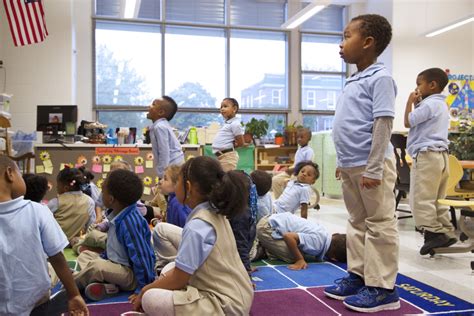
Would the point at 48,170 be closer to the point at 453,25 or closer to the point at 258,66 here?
the point at 258,66

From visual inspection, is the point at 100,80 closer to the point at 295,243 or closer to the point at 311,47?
the point at 311,47

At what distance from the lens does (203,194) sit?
68.9 inches

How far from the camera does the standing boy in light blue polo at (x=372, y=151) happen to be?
2174 millimetres

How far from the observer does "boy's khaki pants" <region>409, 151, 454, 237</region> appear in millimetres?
3490

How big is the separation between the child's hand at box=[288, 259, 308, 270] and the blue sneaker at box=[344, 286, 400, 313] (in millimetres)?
788

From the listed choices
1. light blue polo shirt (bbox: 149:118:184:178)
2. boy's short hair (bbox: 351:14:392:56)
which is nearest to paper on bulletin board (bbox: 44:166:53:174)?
light blue polo shirt (bbox: 149:118:184:178)

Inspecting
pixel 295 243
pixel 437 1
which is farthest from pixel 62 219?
pixel 437 1

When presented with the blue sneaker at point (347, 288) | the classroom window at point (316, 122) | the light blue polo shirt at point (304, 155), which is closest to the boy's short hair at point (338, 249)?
the blue sneaker at point (347, 288)

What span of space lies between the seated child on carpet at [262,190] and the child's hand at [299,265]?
0.48 metres

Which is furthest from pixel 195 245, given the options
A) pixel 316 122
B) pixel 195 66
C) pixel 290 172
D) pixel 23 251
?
pixel 316 122

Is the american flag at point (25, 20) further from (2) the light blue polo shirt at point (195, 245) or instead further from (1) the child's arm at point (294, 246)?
(2) the light blue polo shirt at point (195, 245)

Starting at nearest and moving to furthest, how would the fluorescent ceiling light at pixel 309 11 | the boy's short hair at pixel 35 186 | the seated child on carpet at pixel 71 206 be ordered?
the boy's short hair at pixel 35 186 < the seated child on carpet at pixel 71 206 < the fluorescent ceiling light at pixel 309 11

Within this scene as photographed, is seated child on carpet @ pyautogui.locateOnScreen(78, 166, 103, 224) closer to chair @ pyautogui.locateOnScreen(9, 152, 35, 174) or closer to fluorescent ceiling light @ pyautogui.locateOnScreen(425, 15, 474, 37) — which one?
chair @ pyautogui.locateOnScreen(9, 152, 35, 174)

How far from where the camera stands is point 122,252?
245cm
